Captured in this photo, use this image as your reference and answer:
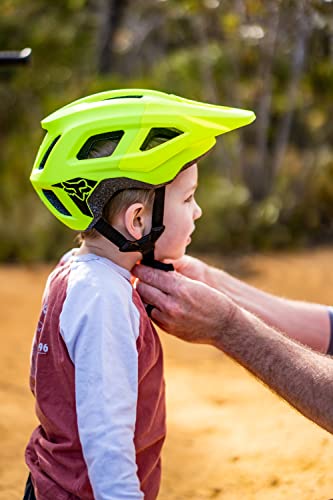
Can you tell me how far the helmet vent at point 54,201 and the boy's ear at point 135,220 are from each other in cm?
21

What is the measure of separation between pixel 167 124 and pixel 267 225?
8.07 m

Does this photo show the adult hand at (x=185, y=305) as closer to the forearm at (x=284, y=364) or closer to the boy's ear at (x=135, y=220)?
the forearm at (x=284, y=364)

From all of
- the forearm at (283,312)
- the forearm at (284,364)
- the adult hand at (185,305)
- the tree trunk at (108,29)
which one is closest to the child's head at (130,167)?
the adult hand at (185,305)

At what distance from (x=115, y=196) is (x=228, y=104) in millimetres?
8793

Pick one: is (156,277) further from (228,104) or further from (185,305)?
(228,104)

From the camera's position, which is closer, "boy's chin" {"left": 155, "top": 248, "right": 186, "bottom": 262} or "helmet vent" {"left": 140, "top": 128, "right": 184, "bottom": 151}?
"helmet vent" {"left": 140, "top": 128, "right": 184, "bottom": 151}

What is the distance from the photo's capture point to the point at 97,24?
1328 cm

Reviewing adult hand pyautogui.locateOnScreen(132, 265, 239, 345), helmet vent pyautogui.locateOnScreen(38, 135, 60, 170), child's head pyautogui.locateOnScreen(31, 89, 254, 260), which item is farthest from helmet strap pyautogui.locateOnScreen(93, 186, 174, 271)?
helmet vent pyautogui.locateOnScreen(38, 135, 60, 170)

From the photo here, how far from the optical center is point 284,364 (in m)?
2.50

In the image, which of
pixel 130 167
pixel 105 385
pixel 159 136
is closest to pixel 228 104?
pixel 159 136

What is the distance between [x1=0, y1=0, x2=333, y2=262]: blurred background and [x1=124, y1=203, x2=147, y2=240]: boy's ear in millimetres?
6904

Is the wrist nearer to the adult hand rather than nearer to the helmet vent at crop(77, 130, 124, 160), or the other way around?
the adult hand

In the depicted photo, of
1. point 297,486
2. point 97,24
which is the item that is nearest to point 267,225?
point 97,24

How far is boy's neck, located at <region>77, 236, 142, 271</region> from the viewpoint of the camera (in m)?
2.33
